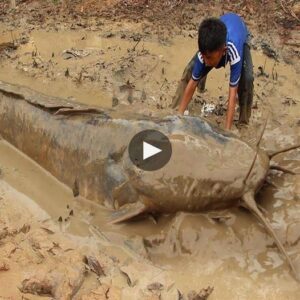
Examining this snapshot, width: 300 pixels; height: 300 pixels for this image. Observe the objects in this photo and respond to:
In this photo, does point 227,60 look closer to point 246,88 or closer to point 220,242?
point 246,88

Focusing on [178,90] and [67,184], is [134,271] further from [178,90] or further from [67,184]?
[178,90]

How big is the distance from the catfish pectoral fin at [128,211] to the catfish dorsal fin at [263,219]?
0.70m

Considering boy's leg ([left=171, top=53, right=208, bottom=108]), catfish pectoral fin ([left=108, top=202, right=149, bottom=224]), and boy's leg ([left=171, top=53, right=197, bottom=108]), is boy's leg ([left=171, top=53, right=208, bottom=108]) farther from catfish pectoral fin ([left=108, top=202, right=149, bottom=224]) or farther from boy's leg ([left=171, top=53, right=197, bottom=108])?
catfish pectoral fin ([left=108, top=202, right=149, bottom=224])

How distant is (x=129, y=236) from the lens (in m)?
4.02

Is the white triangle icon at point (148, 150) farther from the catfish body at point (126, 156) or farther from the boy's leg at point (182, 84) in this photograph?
the boy's leg at point (182, 84)

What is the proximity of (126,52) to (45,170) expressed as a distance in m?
2.31

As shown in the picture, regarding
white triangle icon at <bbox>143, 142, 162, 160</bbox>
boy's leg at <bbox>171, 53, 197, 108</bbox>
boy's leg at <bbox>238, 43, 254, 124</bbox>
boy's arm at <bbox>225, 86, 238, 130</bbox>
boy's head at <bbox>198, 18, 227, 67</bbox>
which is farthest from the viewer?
boy's leg at <bbox>171, 53, 197, 108</bbox>

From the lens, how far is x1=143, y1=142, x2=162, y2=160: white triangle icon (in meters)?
3.91

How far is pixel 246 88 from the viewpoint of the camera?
5.18m

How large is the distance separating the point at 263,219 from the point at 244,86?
1.84 meters

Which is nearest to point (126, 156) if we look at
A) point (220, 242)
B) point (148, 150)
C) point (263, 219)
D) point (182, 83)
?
point (148, 150)

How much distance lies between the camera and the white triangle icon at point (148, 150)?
391cm
